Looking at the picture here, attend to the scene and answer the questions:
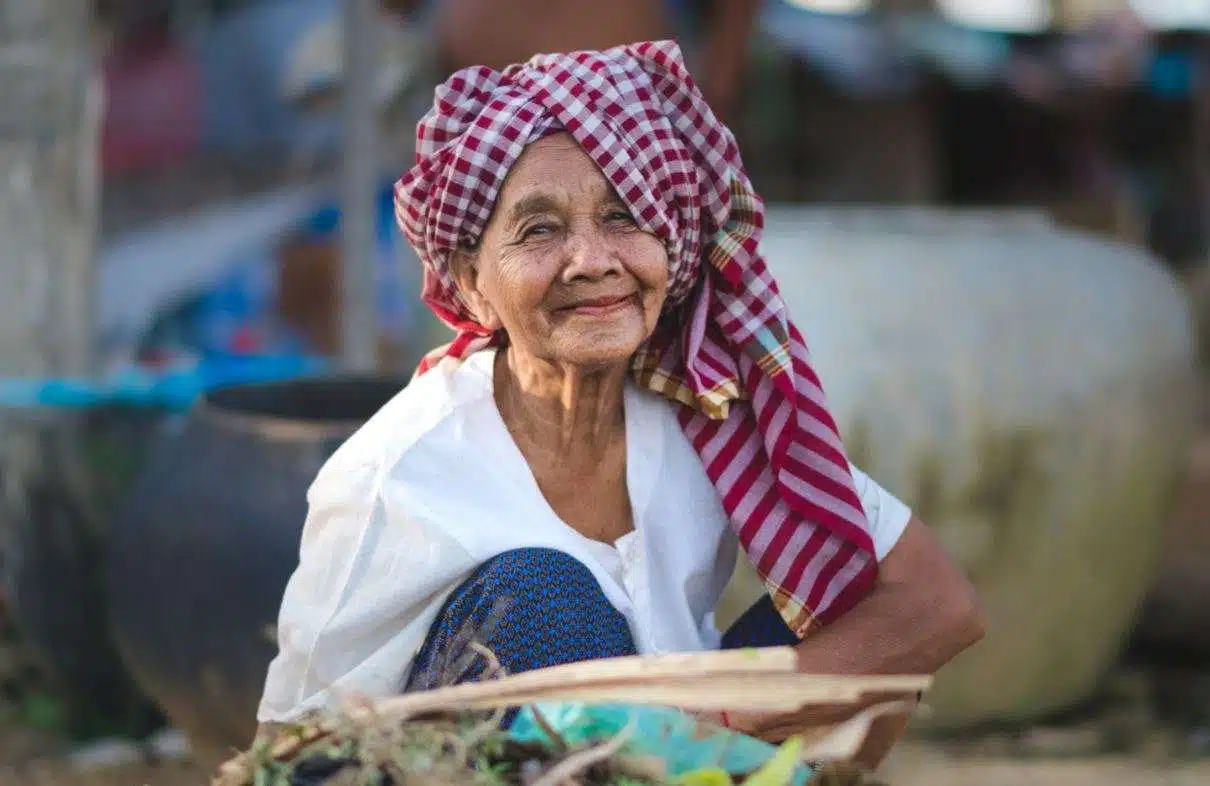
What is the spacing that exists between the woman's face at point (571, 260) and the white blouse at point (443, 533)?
0.61ft

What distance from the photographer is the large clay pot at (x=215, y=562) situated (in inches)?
127

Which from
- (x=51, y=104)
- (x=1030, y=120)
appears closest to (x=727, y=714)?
(x=51, y=104)

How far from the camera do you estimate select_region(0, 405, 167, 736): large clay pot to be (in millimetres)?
4250

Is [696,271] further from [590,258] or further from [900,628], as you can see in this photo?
[900,628]

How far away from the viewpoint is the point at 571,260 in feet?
7.13

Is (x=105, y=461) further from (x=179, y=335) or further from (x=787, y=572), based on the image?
(x=179, y=335)

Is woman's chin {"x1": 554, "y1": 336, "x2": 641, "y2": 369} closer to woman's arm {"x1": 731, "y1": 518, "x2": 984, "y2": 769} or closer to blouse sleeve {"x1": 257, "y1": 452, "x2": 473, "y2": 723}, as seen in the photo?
blouse sleeve {"x1": 257, "y1": 452, "x2": 473, "y2": 723}

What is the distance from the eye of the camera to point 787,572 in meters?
2.31

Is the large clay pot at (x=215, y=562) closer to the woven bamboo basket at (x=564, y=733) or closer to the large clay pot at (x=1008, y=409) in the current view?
the large clay pot at (x=1008, y=409)

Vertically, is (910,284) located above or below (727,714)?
above

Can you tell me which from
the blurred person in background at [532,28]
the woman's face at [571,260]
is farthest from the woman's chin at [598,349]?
the blurred person in background at [532,28]

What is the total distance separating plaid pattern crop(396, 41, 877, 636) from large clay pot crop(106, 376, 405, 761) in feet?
3.17

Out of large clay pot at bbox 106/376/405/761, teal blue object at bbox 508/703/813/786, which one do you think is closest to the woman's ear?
teal blue object at bbox 508/703/813/786

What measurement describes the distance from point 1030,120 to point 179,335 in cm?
578
